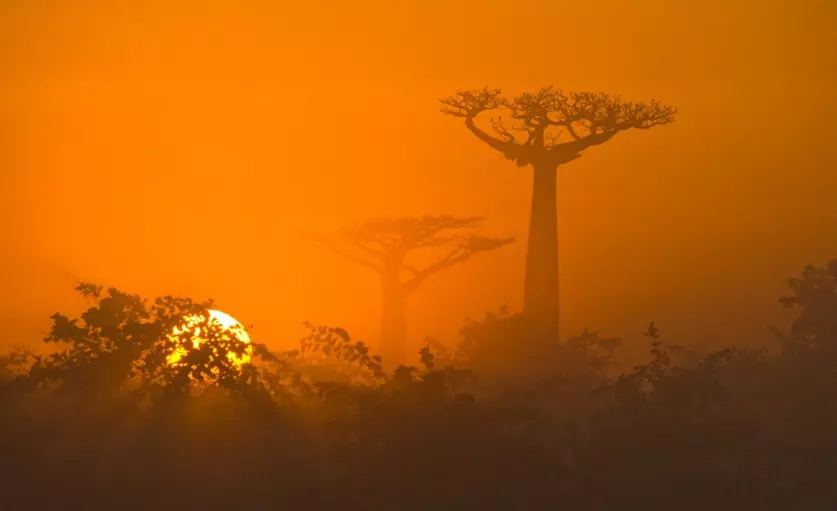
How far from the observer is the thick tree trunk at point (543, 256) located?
26.1 metres

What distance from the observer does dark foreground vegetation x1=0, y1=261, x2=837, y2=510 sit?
17625 millimetres

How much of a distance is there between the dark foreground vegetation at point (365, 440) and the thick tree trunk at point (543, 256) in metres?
4.82

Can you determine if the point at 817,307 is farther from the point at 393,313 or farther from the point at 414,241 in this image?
the point at 393,313

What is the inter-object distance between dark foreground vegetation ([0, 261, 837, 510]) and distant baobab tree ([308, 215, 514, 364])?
13.7 m

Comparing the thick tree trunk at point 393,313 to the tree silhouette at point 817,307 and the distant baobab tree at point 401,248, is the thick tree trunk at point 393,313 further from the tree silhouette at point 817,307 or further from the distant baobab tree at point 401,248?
the tree silhouette at point 817,307

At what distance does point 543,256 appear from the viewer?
26438 millimetres

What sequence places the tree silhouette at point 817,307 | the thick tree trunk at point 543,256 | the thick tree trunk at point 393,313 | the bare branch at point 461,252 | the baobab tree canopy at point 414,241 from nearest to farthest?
1. the tree silhouette at point 817,307
2. the thick tree trunk at point 543,256
3. the baobab tree canopy at point 414,241
4. the bare branch at point 461,252
5. the thick tree trunk at point 393,313

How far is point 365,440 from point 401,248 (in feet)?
56.7

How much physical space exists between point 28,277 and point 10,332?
7.47 meters

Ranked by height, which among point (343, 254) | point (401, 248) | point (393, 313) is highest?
point (343, 254)

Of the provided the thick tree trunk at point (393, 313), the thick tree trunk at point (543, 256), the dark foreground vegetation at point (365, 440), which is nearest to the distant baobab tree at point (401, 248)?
the thick tree trunk at point (393, 313)

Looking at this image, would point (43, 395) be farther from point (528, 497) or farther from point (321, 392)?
point (528, 497)

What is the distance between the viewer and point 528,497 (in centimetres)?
1819

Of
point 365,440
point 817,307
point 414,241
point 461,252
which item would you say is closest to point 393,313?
point 414,241
